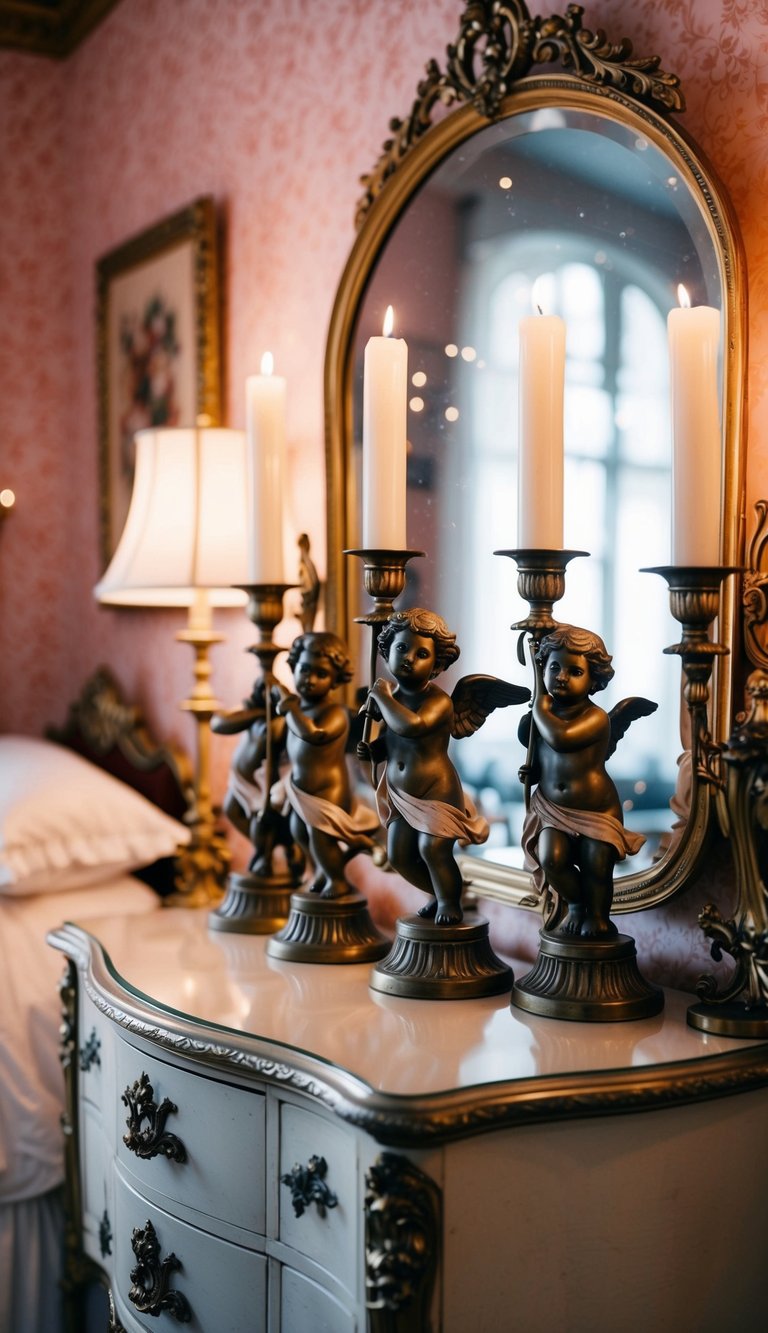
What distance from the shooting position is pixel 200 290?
7.85 feet

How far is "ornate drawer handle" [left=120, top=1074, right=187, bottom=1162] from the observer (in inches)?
51.3

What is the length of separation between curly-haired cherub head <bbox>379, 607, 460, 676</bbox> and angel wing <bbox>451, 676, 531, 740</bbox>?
0.18ft

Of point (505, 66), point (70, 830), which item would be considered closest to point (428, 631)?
point (505, 66)

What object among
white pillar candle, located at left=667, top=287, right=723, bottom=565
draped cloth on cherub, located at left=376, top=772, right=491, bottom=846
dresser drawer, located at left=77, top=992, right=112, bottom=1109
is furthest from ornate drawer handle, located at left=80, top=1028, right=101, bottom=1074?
white pillar candle, located at left=667, top=287, right=723, bottom=565

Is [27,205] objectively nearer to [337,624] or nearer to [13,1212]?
[337,624]

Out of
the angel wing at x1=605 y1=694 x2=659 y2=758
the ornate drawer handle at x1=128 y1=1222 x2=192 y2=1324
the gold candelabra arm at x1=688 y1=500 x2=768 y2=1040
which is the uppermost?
the angel wing at x1=605 y1=694 x2=659 y2=758

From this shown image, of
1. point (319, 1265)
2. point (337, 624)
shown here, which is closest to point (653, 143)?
point (337, 624)

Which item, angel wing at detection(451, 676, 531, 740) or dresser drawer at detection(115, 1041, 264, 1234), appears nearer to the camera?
dresser drawer at detection(115, 1041, 264, 1234)

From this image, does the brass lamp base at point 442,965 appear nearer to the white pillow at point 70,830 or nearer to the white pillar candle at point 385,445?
the white pillar candle at point 385,445

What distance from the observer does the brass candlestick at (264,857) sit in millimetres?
1679

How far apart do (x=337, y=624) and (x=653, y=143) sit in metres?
0.85

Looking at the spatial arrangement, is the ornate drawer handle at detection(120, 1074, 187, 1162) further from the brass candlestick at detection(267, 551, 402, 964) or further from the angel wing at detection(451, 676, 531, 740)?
the angel wing at detection(451, 676, 531, 740)

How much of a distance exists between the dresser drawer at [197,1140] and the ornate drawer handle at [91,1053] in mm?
245

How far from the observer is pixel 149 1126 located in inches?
52.7
